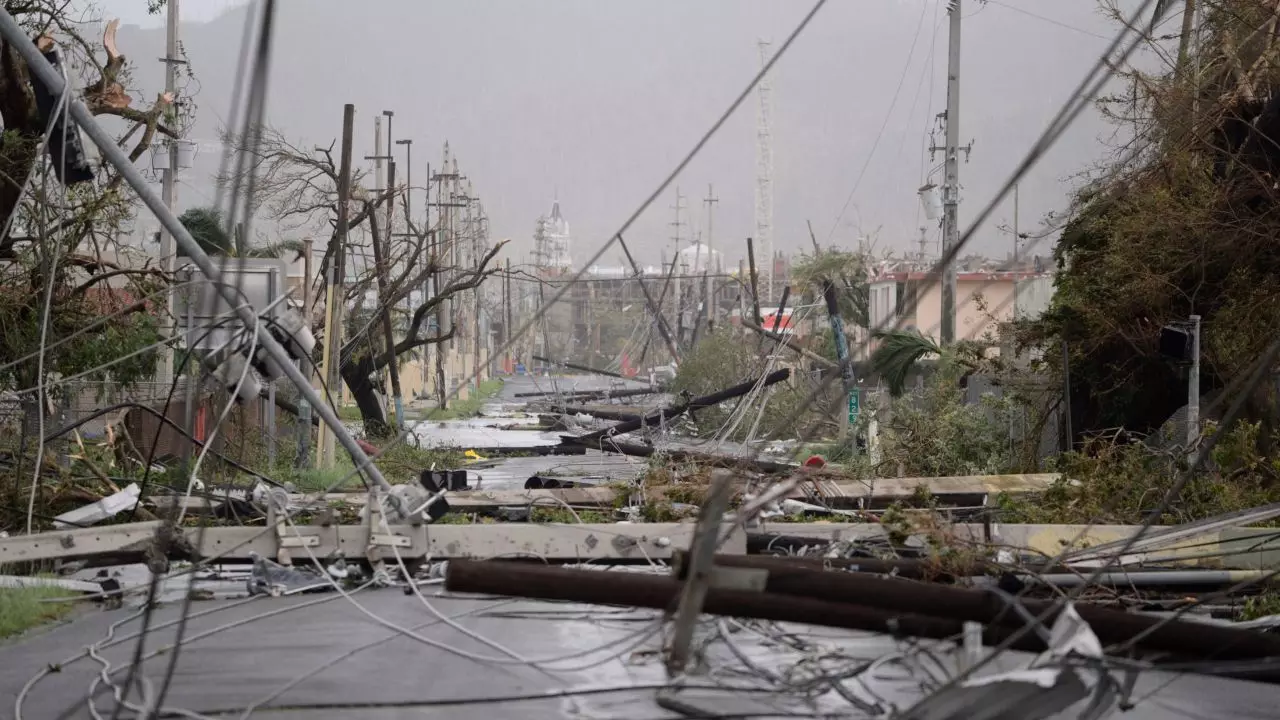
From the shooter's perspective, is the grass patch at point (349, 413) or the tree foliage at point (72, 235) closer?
the tree foliage at point (72, 235)

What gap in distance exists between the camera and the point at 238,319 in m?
8.54

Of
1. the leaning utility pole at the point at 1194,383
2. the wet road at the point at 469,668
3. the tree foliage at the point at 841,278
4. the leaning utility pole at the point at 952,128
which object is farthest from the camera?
the tree foliage at the point at 841,278

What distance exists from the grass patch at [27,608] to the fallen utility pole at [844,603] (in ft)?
13.0

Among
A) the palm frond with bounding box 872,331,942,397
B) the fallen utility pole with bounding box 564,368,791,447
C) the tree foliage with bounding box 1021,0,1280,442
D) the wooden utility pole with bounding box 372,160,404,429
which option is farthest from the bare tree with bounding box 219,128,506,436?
the tree foliage with bounding box 1021,0,1280,442

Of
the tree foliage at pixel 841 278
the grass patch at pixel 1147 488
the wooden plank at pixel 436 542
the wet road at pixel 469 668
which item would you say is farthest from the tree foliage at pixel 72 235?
the tree foliage at pixel 841 278

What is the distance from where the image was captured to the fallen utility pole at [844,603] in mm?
3949

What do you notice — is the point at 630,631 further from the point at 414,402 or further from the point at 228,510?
the point at 414,402

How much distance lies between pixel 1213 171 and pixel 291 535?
9.99 meters

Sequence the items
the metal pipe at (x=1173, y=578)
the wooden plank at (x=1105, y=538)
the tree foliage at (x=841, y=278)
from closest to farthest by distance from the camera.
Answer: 1. the metal pipe at (x=1173, y=578)
2. the wooden plank at (x=1105, y=538)
3. the tree foliage at (x=841, y=278)

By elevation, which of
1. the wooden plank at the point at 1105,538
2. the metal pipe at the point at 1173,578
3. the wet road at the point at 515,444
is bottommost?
the wet road at the point at 515,444

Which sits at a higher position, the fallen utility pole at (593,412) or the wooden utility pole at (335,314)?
the wooden utility pole at (335,314)

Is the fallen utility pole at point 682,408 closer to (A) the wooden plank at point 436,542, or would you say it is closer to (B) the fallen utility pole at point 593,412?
(B) the fallen utility pole at point 593,412

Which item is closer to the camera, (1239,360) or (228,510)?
(228,510)

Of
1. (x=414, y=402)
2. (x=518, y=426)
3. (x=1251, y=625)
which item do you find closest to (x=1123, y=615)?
(x=1251, y=625)
